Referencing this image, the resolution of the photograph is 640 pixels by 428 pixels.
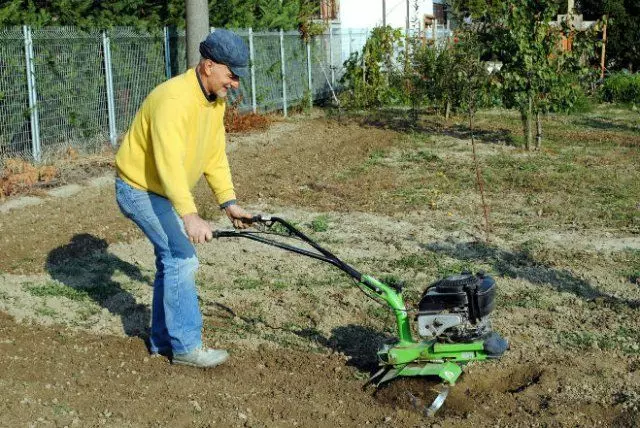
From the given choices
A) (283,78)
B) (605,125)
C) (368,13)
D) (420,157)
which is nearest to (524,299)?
(420,157)

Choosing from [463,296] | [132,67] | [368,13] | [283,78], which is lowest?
[463,296]

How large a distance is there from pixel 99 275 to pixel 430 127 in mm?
10603

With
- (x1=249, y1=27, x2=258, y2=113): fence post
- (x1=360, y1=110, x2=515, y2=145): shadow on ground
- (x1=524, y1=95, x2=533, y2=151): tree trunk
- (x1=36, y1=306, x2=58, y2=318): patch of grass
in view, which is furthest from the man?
(x1=249, y1=27, x2=258, y2=113): fence post

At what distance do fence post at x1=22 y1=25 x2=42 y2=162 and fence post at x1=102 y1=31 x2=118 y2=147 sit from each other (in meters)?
1.77

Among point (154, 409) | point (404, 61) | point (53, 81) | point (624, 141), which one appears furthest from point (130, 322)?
point (404, 61)

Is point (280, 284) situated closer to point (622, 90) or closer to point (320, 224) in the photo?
point (320, 224)

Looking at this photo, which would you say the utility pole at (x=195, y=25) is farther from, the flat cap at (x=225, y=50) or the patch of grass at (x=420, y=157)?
the flat cap at (x=225, y=50)

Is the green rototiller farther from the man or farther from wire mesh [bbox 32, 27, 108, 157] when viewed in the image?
wire mesh [bbox 32, 27, 108, 157]

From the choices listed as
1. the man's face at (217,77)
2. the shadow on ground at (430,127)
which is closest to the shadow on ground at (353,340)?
the man's face at (217,77)

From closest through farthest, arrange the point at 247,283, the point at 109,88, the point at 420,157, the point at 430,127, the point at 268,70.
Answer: the point at 247,283 → the point at 420,157 → the point at 109,88 → the point at 430,127 → the point at 268,70

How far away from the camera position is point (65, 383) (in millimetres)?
5543

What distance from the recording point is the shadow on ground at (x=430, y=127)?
53.7 ft

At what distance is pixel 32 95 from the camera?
12836mm

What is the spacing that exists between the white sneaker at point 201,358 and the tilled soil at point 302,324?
0.23ft
